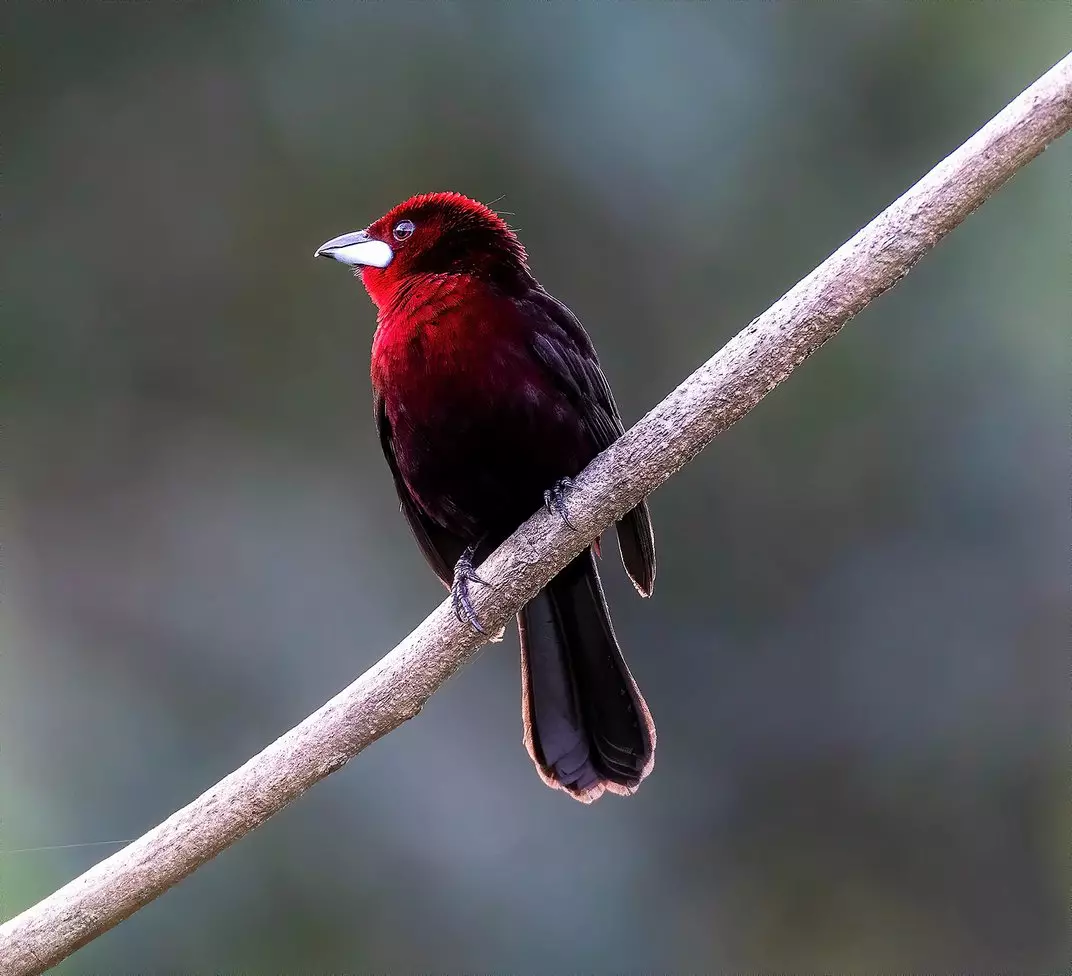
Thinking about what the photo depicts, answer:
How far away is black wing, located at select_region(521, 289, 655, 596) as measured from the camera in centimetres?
269

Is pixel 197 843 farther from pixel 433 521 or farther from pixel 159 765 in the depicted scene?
pixel 159 765

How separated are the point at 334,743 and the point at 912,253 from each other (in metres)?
1.38

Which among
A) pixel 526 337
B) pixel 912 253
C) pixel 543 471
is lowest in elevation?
pixel 543 471

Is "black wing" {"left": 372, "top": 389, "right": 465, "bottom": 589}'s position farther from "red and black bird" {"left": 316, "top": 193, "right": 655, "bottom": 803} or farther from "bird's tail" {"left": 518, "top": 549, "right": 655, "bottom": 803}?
"bird's tail" {"left": 518, "top": 549, "right": 655, "bottom": 803}

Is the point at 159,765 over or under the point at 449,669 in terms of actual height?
under

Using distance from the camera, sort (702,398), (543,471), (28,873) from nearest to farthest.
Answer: (702,398)
(543,471)
(28,873)

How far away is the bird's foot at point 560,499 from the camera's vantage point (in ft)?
7.50

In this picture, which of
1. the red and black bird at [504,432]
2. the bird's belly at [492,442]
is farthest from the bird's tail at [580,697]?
the bird's belly at [492,442]

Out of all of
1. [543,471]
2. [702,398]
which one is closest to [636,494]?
[702,398]

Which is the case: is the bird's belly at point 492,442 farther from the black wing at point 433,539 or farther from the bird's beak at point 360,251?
the bird's beak at point 360,251

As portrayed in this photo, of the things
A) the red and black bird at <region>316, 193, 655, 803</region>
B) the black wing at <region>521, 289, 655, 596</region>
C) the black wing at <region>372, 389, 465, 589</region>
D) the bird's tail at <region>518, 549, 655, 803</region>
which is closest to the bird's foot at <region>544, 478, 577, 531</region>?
the red and black bird at <region>316, 193, 655, 803</region>

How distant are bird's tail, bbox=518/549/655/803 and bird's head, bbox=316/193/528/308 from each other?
752 millimetres

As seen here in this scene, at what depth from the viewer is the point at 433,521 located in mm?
3010

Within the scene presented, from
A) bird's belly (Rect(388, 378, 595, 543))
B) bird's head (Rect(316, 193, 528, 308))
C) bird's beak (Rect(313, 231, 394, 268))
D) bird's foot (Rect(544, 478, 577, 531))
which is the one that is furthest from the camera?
bird's beak (Rect(313, 231, 394, 268))
